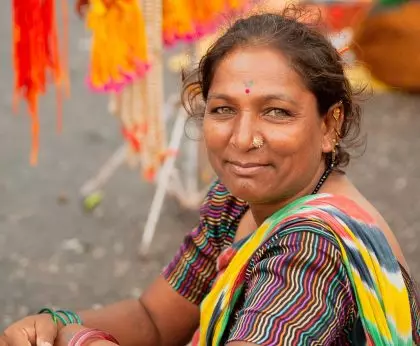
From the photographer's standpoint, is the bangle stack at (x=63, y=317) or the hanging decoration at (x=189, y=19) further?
the hanging decoration at (x=189, y=19)

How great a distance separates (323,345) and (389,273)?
27 cm

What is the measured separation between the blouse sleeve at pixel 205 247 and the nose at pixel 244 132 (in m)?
0.44

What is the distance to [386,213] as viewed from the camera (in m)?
4.95

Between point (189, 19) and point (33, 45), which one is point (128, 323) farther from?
point (189, 19)

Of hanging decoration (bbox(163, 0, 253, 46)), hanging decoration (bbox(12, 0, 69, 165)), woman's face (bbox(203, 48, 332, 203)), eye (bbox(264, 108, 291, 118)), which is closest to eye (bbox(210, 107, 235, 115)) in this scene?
woman's face (bbox(203, 48, 332, 203))

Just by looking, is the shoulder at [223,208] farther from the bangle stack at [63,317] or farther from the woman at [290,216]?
the bangle stack at [63,317]

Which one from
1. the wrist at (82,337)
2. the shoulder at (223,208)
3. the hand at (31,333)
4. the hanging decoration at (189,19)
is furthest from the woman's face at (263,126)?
the hanging decoration at (189,19)

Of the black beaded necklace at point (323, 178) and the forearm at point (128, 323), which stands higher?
the black beaded necklace at point (323, 178)

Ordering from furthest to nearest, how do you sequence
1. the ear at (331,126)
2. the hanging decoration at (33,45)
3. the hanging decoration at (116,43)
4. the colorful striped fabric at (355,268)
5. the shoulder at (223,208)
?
the hanging decoration at (116,43) → the hanging decoration at (33,45) → the shoulder at (223,208) → the ear at (331,126) → the colorful striped fabric at (355,268)

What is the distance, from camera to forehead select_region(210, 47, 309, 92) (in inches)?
74.2

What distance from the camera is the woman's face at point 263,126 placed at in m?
1.89

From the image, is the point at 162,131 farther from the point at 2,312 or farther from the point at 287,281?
the point at 287,281

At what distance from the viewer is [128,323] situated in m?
2.42

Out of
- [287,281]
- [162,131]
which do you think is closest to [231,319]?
[287,281]
